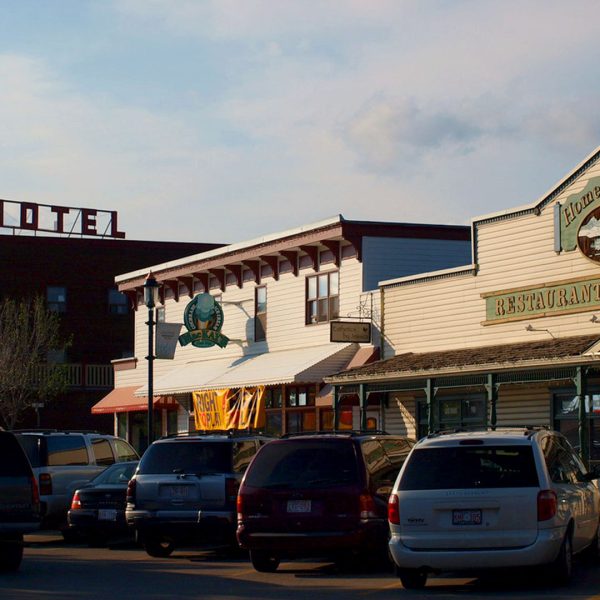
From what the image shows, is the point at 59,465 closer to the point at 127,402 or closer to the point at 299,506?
the point at 299,506

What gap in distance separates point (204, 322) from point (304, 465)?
21321 millimetres

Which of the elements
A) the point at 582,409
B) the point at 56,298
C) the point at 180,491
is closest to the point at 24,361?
the point at 56,298

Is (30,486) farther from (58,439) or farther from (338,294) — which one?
(338,294)

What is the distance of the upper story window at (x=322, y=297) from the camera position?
3259 cm

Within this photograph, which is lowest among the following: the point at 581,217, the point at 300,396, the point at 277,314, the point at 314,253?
the point at 300,396

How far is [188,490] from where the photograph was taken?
17.5 meters

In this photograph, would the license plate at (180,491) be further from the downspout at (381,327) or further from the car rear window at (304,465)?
the downspout at (381,327)

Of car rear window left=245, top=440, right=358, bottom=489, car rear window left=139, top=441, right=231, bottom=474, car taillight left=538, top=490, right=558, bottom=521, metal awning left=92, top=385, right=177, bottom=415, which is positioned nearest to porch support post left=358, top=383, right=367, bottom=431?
car rear window left=139, top=441, right=231, bottom=474

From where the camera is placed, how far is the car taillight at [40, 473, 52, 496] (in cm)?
2188

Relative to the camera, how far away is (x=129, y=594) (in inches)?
541

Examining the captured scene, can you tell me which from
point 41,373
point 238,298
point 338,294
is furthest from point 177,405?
point 41,373

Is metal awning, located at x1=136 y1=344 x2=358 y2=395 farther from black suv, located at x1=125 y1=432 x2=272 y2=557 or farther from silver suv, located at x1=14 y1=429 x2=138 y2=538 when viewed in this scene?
black suv, located at x1=125 y1=432 x2=272 y2=557

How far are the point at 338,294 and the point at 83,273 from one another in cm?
2822

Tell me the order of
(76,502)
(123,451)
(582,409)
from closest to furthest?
1. (76,502)
2. (582,409)
3. (123,451)
